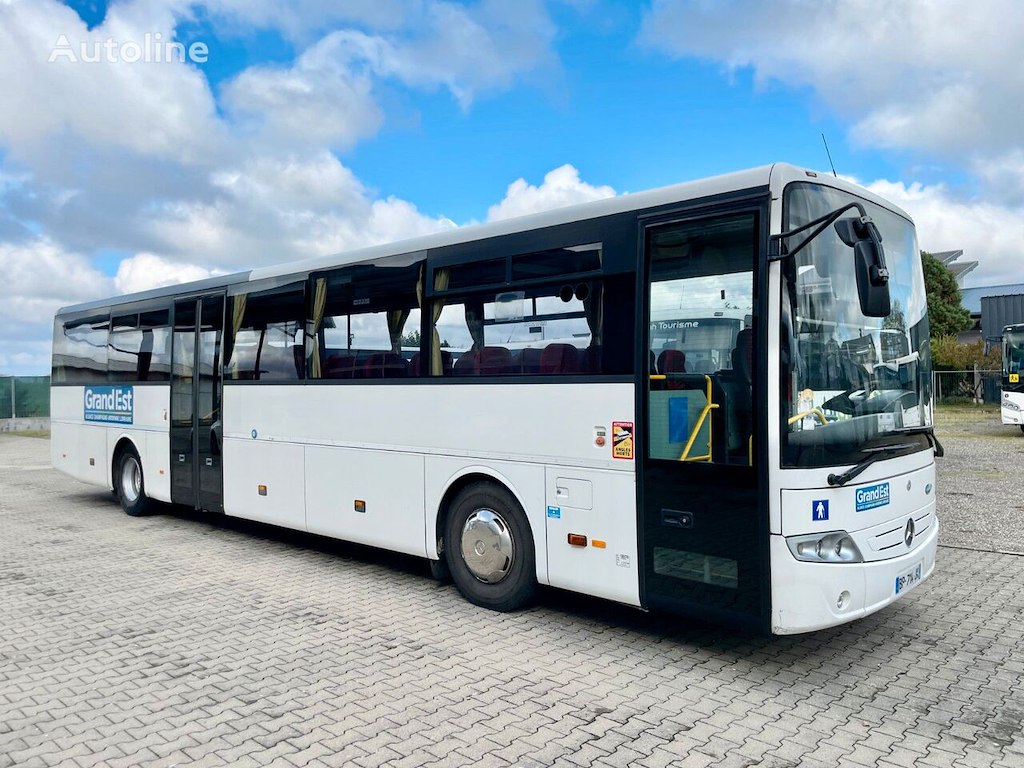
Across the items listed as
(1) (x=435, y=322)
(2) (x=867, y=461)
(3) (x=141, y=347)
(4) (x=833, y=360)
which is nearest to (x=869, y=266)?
(4) (x=833, y=360)

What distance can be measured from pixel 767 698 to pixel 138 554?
7005 millimetres

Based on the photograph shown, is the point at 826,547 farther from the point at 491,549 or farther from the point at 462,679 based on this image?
the point at 491,549

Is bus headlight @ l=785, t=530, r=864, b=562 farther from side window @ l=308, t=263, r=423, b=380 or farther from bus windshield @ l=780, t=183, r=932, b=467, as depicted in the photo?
side window @ l=308, t=263, r=423, b=380

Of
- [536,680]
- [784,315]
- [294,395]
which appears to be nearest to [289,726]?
[536,680]

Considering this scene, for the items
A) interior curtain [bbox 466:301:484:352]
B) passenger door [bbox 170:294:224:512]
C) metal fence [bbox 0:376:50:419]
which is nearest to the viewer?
interior curtain [bbox 466:301:484:352]

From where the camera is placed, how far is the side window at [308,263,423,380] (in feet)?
23.4

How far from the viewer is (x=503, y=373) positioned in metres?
6.33

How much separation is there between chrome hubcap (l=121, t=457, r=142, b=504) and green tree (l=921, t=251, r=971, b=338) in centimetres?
4078

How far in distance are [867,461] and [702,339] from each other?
125 cm

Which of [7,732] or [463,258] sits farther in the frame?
[463,258]

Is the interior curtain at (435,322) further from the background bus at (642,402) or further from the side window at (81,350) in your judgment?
the side window at (81,350)

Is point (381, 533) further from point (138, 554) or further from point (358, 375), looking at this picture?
point (138, 554)

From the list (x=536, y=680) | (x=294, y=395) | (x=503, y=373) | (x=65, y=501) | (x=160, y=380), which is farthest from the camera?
(x=65, y=501)

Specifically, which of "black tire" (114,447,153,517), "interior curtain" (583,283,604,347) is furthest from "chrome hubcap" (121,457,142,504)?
"interior curtain" (583,283,604,347)
